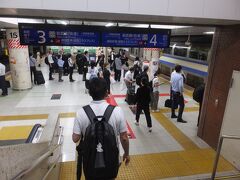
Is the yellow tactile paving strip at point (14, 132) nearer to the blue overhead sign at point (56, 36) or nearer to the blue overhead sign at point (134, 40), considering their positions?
the blue overhead sign at point (56, 36)

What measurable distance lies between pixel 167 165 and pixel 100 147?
2.36 metres

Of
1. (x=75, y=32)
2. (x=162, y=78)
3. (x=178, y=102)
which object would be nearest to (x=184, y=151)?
(x=178, y=102)

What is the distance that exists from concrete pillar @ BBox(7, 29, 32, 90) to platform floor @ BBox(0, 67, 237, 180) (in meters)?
0.46

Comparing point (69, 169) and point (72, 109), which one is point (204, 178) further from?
point (72, 109)

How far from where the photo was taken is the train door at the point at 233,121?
3729 mm

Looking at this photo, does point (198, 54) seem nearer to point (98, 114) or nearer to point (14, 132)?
point (14, 132)

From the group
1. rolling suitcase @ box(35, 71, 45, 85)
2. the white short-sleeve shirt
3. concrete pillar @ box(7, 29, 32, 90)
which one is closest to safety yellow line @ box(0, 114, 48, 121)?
concrete pillar @ box(7, 29, 32, 90)

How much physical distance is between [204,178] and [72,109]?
4.59 m

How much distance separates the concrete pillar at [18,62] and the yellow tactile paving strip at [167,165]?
20.5 ft

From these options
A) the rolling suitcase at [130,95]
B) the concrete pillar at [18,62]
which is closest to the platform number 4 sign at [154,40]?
the rolling suitcase at [130,95]

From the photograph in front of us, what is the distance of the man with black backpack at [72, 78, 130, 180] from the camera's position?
1905mm

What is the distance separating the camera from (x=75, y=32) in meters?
3.87

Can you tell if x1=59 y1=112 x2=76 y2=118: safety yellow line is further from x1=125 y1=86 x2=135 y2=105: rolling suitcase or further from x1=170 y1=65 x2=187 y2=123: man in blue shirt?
x1=170 y1=65 x2=187 y2=123: man in blue shirt

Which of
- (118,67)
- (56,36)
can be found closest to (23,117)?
(56,36)
